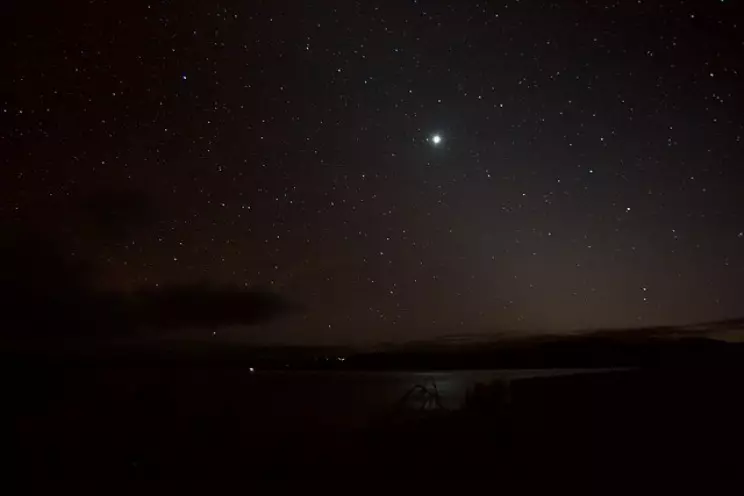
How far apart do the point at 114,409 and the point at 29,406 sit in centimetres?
320

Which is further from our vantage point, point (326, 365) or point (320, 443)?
point (326, 365)

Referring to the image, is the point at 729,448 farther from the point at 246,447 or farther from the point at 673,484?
the point at 246,447

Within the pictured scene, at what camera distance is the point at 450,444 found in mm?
10234

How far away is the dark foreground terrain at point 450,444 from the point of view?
321 inches

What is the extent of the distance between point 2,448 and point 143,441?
2310mm

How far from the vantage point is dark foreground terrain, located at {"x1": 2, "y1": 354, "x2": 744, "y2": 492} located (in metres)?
8.16

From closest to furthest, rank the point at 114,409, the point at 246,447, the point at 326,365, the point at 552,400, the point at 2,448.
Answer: the point at 2,448 < the point at 246,447 < the point at 552,400 < the point at 114,409 < the point at 326,365

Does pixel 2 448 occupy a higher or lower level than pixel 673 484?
higher

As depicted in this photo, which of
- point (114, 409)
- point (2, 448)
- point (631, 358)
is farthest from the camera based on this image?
point (631, 358)

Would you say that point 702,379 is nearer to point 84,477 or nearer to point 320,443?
point 320,443

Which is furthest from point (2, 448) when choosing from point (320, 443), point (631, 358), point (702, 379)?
point (631, 358)

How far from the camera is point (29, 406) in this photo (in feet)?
60.3

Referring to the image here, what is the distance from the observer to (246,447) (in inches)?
436

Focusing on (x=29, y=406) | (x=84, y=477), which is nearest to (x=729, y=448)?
(x=84, y=477)
